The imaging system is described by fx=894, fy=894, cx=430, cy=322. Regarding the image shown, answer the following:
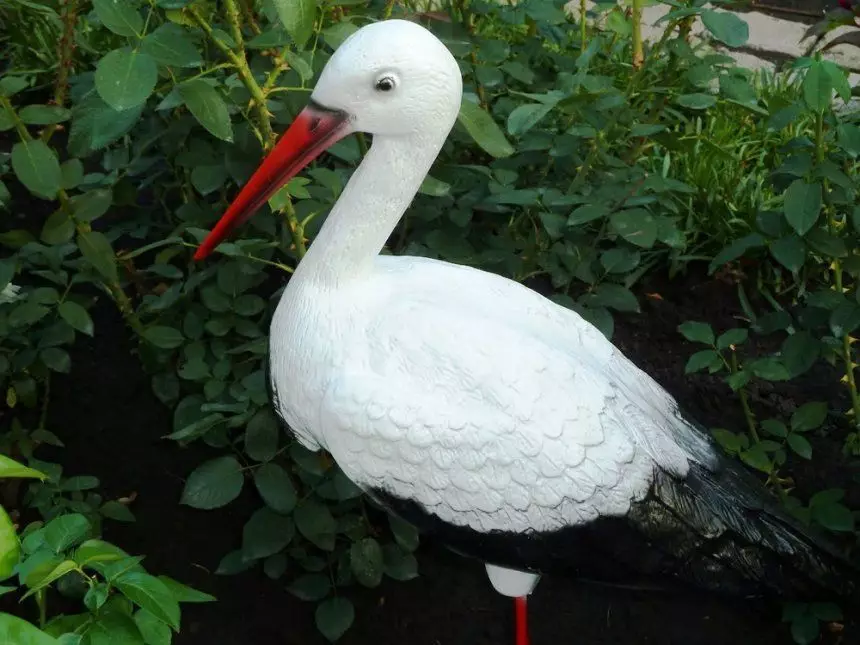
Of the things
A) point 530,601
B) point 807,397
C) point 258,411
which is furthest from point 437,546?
point 807,397

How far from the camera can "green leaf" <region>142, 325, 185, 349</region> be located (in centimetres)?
180

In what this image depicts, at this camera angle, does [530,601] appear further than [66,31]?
Yes

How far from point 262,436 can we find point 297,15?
79cm

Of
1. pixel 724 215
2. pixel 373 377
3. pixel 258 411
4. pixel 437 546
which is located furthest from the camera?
pixel 724 215

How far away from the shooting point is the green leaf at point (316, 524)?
1689 mm

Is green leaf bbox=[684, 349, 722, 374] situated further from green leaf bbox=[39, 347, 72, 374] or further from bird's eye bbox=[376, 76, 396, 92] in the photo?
green leaf bbox=[39, 347, 72, 374]

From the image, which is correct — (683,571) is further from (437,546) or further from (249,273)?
(249,273)

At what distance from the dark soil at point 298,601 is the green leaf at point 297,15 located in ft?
3.80

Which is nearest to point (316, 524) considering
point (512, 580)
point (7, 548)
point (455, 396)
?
point (512, 580)

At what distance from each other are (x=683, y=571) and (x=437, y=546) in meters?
0.68

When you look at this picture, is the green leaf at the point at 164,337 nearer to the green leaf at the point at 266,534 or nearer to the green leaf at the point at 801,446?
the green leaf at the point at 266,534

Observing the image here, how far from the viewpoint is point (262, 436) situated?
1647mm

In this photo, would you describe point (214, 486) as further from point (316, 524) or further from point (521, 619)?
point (521, 619)

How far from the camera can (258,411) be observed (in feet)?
5.45
